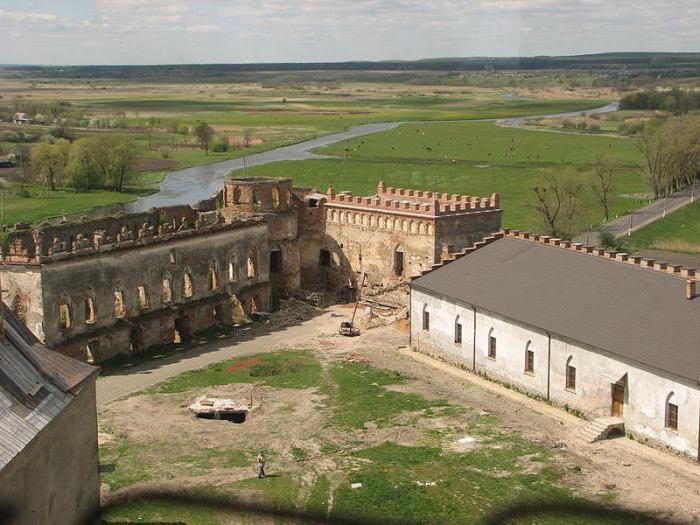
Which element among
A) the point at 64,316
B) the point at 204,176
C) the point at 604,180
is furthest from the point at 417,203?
the point at 204,176

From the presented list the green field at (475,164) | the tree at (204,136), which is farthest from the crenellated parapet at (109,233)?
the tree at (204,136)

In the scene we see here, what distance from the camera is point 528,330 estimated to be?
3831 cm

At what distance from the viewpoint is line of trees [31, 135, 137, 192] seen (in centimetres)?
11225

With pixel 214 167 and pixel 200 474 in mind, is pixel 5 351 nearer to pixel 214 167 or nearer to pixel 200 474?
pixel 200 474

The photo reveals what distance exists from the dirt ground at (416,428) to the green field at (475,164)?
133ft

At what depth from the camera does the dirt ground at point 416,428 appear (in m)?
29.5

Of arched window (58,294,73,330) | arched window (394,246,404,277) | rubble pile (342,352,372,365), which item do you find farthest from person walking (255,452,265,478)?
arched window (394,246,404,277)

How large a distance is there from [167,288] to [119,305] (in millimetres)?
3140

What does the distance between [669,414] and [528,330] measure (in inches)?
297

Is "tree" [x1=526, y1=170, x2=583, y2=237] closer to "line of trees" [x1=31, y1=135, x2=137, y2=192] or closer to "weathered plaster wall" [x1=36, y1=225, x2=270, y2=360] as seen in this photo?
"weathered plaster wall" [x1=36, y1=225, x2=270, y2=360]

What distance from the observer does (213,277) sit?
169ft

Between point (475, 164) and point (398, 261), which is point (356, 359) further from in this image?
point (475, 164)

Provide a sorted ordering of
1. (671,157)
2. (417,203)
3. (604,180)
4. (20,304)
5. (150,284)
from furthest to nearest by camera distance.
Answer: (671,157)
(604,180)
(417,203)
(150,284)
(20,304)

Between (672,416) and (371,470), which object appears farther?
(672,416)
